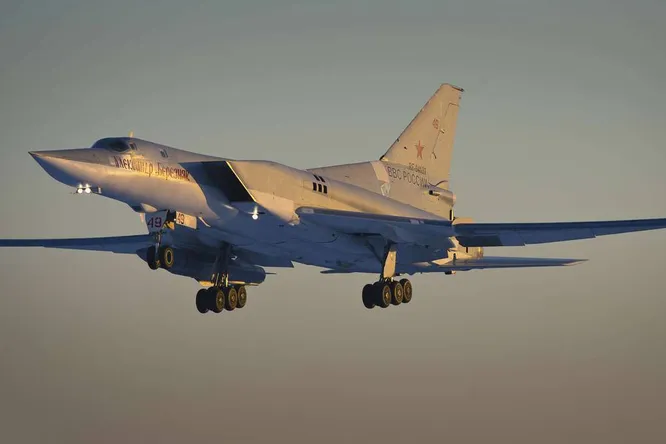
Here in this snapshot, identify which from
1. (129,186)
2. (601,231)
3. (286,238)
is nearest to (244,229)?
(286,238)

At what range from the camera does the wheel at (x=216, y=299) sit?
37.5m

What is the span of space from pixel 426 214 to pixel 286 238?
20.5 ft

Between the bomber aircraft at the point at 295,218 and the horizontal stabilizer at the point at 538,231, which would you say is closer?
the bomber aircraft at the point at 295,218

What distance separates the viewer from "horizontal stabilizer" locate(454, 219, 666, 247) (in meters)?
33.6

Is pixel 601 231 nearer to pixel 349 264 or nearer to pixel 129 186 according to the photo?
pixel 349 264

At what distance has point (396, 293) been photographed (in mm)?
37188

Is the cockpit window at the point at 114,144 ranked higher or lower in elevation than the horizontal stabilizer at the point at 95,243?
higher

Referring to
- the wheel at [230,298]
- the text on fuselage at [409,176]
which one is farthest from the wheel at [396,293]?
the wheel at [230,298]

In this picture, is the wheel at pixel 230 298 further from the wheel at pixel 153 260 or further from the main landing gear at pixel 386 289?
the wheel at pixel 153 260

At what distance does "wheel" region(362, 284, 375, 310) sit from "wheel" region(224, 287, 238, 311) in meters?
4.37

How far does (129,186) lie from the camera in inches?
1205

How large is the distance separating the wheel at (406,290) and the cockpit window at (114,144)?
11233 millimetres

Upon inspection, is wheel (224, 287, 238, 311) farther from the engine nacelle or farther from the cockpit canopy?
the cockpit canopy

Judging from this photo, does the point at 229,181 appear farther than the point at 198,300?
No
